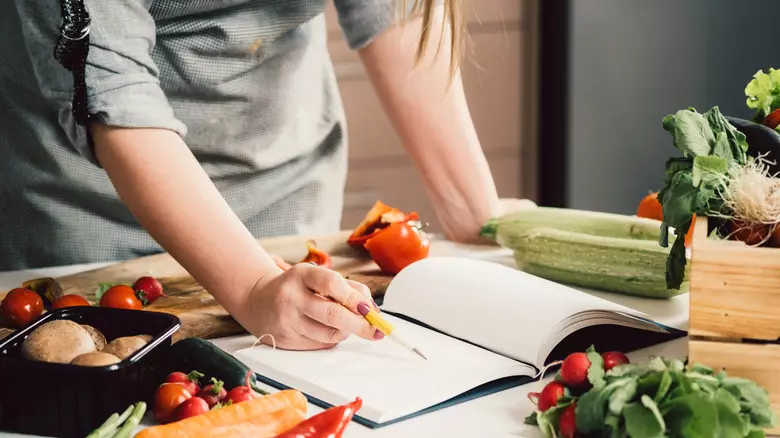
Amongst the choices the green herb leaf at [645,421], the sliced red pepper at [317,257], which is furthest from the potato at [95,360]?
the sliced red pepper at [317,257]

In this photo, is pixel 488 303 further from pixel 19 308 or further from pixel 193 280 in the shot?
pixel 19 308

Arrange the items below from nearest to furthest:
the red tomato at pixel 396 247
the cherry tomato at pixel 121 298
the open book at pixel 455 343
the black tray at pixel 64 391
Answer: the black tray at pixel 64 391, the open book at pixel 455 343, the cherry tomato at pixel 121 298, the red tomato at pixel 396 247

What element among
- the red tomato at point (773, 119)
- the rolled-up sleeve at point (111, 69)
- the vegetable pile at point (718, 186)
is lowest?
the vegetable pile at point (718, 186)

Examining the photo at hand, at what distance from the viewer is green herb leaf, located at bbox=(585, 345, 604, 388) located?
104cm

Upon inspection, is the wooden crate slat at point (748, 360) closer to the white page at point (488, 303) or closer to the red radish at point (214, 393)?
the white page at point (488, 303)

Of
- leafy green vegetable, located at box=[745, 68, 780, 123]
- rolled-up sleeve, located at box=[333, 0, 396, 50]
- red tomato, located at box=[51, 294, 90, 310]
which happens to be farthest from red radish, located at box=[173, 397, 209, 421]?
rolled-up sleeve, located at box=[333, 0, 396, 50]

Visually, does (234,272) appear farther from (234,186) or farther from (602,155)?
(602,155)

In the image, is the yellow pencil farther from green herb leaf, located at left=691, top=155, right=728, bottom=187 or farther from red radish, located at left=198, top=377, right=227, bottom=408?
green herb leaf, located at left=691, top=155, right=728, bottom=187

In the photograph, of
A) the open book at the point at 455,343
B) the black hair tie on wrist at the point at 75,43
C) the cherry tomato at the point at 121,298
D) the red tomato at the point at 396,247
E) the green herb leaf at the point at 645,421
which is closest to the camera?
the green herb leaf at the point at 645,421

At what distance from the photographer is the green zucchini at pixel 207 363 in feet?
3.79

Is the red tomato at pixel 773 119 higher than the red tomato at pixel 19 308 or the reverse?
higher

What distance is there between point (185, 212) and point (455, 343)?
0.42 m

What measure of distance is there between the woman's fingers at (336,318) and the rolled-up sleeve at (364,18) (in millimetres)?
765

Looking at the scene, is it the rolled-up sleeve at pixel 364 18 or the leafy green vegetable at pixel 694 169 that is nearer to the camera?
the leafy green vegetable at pixel 694 169
